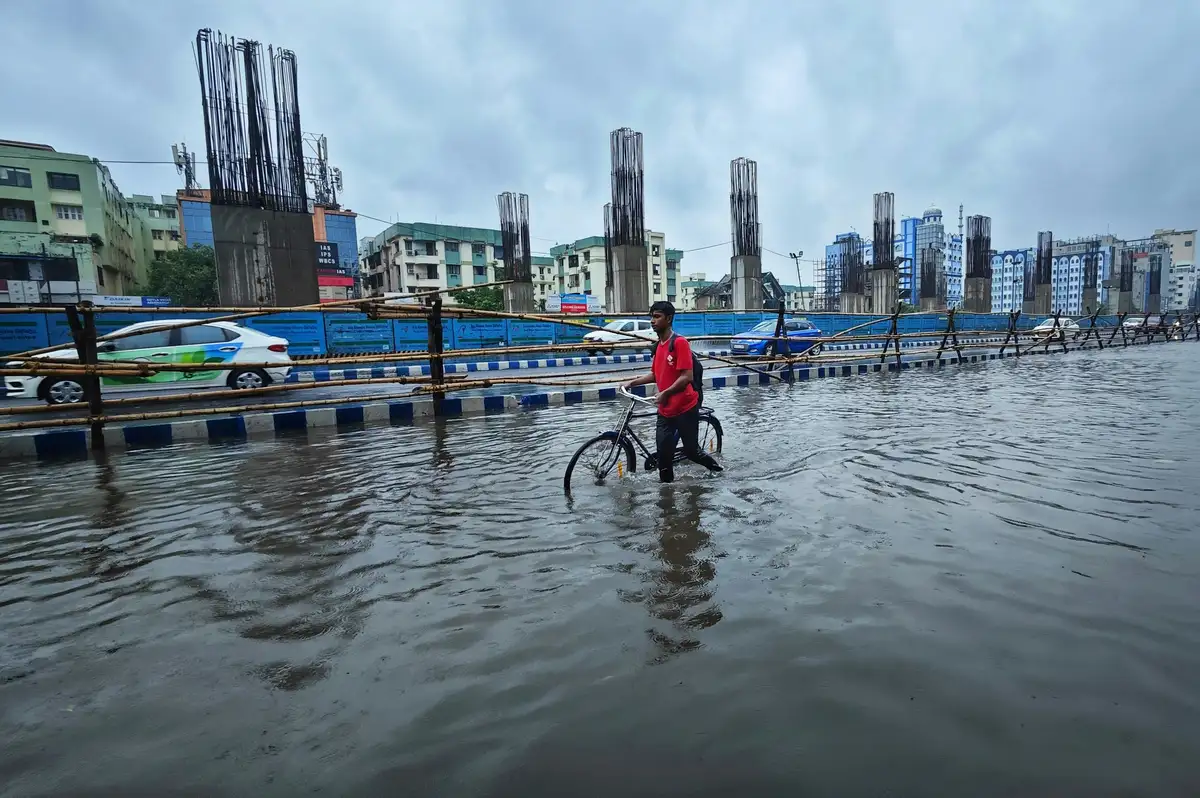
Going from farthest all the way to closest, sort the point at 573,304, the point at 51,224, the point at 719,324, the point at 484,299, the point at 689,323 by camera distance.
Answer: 1. the point at 484,299
2. the point at 51,224
3. the point at 573,304
4. the point at 719,324
5. the point at 689,323

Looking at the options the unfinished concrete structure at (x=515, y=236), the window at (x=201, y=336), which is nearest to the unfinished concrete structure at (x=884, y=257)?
the unfinished concrete structure at (x=515, y=236)

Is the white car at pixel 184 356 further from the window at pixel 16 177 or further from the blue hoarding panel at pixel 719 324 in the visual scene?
the window at pixel 16 177

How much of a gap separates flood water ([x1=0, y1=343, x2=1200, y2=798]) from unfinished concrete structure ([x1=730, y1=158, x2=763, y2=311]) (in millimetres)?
26615

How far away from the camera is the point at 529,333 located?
77.6 feet

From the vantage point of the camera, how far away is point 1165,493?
4.90 meters

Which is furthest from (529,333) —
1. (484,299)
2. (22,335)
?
(484,299)

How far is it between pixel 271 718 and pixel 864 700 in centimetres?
224

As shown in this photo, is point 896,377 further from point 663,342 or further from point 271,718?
point 271,718

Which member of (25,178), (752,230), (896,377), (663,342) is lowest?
(896,377)

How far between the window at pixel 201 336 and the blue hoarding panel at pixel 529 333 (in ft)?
36.2

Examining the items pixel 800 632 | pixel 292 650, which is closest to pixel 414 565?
pixel 292 650

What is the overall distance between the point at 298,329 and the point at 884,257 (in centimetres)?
3393

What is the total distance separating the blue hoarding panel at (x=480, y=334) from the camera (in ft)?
70.5

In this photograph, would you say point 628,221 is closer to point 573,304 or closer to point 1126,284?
point 573,304
